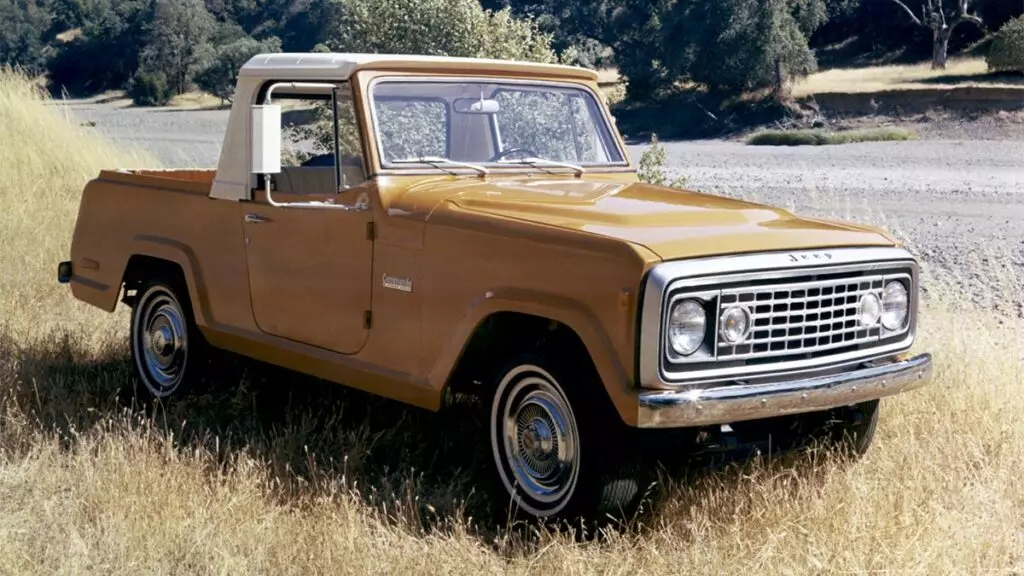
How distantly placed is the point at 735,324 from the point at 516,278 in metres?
0.83

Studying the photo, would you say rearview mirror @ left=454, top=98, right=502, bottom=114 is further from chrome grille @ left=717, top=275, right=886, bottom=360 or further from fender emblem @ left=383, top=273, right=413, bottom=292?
chrome grille @ left=717, top=275, right=886, bottom=360

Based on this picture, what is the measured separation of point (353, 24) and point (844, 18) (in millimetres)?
47078

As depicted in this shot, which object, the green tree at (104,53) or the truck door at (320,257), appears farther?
the green tree at (104,53)

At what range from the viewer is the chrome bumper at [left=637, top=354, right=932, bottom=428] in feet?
14.4

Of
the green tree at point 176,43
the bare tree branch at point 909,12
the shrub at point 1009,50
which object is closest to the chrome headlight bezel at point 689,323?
the shrub at point 1009,50

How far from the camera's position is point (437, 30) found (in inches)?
491

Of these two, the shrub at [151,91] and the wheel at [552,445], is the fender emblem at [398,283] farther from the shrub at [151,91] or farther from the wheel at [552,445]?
the shrub at [151,91]

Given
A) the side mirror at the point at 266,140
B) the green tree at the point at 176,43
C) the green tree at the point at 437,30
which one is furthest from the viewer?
the green tree at the point at 176,43

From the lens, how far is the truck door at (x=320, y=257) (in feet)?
18.4

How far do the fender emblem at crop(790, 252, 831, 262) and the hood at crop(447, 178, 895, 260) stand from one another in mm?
33

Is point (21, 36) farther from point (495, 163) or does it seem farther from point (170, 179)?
point (495, 163)

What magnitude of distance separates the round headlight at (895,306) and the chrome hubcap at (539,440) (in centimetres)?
137

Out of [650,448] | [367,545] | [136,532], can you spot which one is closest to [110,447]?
[136,532]

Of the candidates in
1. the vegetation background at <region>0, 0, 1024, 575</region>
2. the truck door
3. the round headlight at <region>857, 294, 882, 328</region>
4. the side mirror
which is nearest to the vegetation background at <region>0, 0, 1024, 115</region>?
the vegetation background at <region>0, 0, 1024, 575</region>
